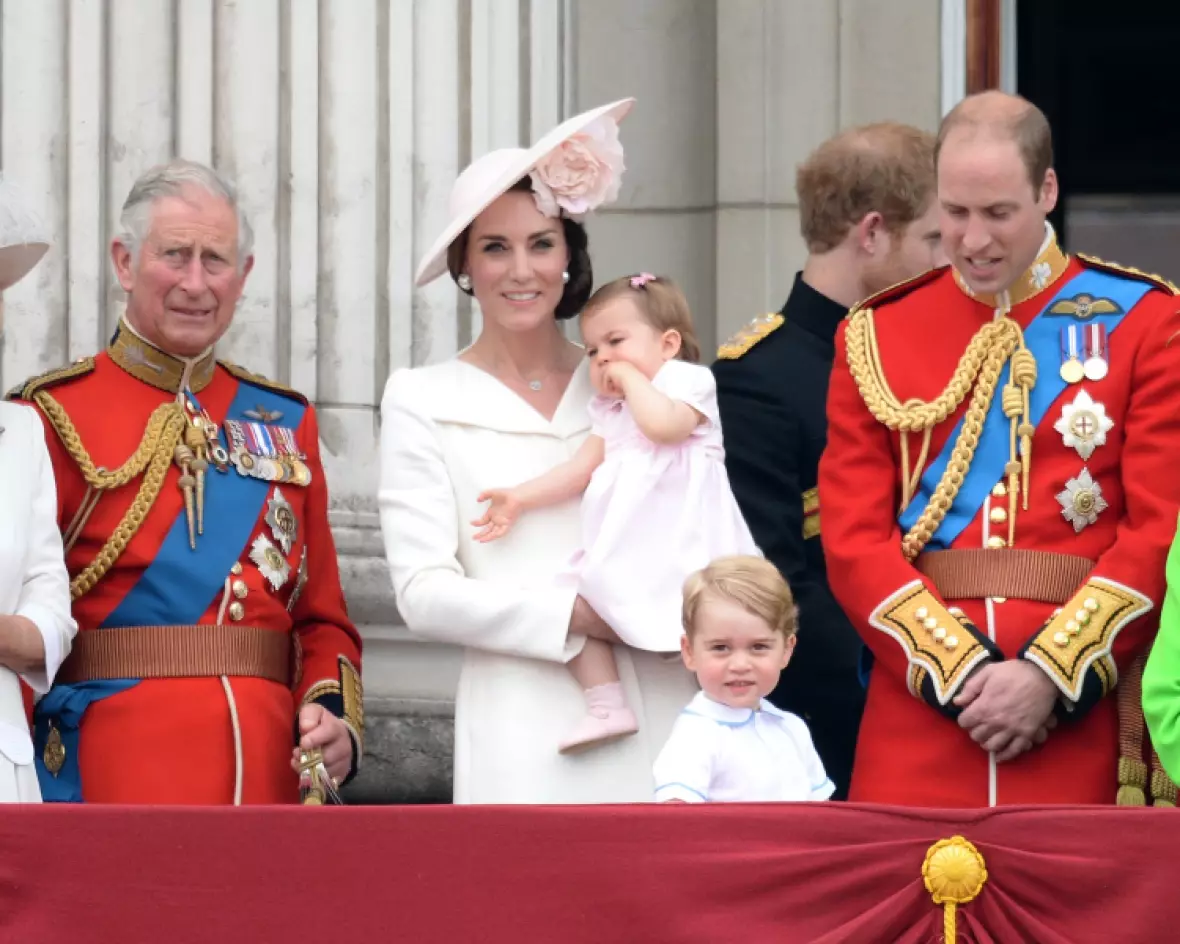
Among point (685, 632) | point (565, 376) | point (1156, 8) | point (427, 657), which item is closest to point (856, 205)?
point (565, 376)

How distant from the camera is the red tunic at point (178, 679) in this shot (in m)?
4.14

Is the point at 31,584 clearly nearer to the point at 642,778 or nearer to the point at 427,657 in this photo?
the point at 642,778

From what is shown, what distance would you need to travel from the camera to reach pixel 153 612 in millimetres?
4195

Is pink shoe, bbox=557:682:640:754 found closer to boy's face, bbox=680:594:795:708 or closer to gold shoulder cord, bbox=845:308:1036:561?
boy's face, bbox=680:594:795:708

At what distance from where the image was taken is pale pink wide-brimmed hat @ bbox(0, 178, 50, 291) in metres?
4.04

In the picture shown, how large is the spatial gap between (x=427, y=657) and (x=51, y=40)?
1457 mm

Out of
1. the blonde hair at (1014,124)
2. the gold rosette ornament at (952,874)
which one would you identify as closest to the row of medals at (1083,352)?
the blonde hair at (1014,124)

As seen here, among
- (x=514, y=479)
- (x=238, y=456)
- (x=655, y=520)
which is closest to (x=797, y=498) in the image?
(x=655, y=520)

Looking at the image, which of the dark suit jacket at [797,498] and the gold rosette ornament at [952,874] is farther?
the dark suit jacket at [797,498]

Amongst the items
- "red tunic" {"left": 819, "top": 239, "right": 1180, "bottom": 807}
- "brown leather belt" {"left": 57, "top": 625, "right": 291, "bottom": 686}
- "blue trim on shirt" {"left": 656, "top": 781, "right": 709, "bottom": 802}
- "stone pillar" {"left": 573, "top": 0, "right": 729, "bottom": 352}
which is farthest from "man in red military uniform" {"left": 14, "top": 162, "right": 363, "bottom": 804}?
"stone pillar" {"left": 573, "top": 0, "right": 729, "bottom": 352}

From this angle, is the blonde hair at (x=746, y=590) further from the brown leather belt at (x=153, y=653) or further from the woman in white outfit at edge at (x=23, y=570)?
the woman in white outfit at edge at (x=23, y=570)

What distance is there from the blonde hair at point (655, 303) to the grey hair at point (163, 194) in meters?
0.60

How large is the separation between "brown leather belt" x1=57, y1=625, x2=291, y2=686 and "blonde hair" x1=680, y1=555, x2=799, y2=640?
29.8 inches

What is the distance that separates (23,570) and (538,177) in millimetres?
1048
